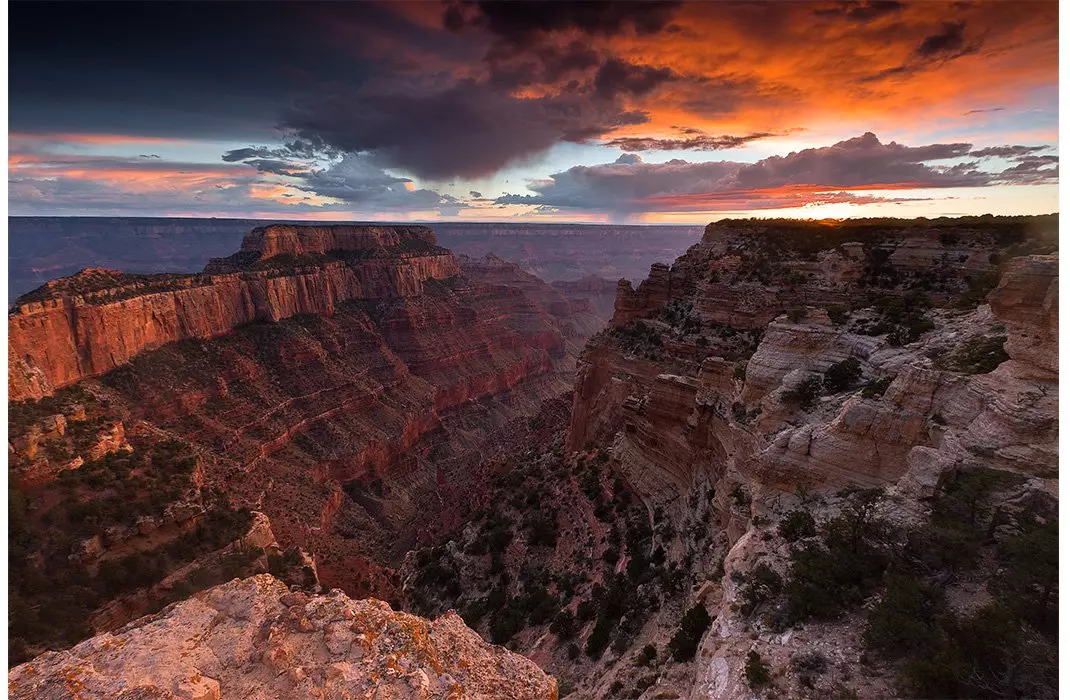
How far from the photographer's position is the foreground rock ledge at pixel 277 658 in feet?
21.1

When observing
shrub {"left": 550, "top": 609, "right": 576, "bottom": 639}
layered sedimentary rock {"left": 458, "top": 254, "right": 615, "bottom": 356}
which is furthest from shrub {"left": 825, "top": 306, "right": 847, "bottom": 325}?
layered sedimentary rock {"left": 458, "top": 254, "right": 615, "bottom": 356}

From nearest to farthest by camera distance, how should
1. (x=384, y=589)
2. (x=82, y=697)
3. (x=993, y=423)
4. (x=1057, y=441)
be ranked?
(x=82, y=697) < (x=1057, y=441) < (x=993, y=423) < (x=384, y=589)

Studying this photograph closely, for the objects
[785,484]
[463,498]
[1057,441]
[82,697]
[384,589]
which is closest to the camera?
[82,697]

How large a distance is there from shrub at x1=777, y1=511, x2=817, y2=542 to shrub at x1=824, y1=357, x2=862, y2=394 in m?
4.54

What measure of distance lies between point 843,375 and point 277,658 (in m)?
15.0

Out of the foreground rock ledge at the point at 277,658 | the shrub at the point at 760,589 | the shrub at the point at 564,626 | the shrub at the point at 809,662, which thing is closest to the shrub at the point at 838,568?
the shrub at the point at 760,589

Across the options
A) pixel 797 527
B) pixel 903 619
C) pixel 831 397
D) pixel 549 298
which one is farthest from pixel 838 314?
pixel 549 298

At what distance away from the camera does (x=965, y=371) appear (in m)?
11.2

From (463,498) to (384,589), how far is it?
1075 cm

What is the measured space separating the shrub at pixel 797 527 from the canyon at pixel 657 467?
45mm

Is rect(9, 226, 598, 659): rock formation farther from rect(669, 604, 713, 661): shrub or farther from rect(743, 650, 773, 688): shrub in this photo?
rect(743, 650, 773, 688): shrub

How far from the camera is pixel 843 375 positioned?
14.6 meters

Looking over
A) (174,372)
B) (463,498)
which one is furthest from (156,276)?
(463,498)

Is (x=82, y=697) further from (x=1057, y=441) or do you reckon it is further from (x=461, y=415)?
(x=461, y=415)
